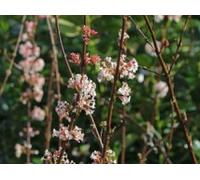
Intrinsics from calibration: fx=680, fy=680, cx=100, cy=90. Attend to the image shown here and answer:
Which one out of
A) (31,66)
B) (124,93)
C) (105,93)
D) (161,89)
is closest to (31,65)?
(31,66)

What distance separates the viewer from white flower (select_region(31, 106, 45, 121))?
6.46 ft

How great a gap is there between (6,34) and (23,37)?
8.9 inches

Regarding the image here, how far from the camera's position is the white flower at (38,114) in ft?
6.46

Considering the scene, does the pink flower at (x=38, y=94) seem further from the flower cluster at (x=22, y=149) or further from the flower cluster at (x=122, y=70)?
the flower cluster at (x=122, y=70)

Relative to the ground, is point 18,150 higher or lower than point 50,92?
lower

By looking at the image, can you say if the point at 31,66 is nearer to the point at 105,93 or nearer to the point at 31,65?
the point at 31,65

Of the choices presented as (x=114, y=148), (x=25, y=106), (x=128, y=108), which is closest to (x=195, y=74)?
(x=128, y=108)

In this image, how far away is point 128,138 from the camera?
6.49 ft

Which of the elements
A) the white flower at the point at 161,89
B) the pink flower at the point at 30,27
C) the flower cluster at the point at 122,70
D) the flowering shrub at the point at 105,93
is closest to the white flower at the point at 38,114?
the flowering shrub at the point at 105,93

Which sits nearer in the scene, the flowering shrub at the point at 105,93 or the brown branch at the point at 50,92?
the brown branch at the point at 50,92

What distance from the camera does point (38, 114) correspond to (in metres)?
1.99

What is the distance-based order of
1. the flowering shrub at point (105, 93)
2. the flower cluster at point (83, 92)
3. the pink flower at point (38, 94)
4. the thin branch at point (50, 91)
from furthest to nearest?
the pink flower at point (38, 94)
the flowering shrub at point (105, 93)
the thin branch at point (50, 91)
the flower cluster at point (83, 92)
